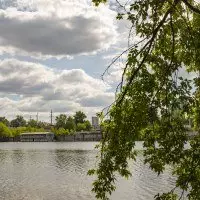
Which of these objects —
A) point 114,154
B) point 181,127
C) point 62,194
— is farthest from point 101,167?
point 62,194

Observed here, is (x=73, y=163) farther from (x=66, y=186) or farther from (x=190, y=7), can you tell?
(x=190, y=7)

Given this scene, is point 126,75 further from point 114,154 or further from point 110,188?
point 110,188

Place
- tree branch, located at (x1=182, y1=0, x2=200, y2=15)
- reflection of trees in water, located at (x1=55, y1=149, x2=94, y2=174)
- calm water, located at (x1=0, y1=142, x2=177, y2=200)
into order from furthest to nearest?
reflection of trees in water, located at (x1=55, y1=149, x2=94, y2=174) → calm water, located at (x1=0, y1=142, x2=177, y2=200) → tree branch, located at (x1=182, y1=0, x2=200, y2=15)

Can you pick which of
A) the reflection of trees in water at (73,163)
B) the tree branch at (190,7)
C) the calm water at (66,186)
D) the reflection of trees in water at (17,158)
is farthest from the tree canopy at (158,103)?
the reflection of trees in water at (17,158)

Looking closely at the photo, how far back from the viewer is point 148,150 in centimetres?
923

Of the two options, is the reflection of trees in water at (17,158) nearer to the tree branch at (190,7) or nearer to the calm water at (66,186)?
the calm water at (66,186)

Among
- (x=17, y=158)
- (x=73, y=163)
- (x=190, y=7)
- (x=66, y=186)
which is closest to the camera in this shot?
(x=190, y=7)

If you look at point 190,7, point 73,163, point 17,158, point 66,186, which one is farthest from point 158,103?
point 17,158

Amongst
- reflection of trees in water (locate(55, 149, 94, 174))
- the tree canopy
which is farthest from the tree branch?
reflection of trees in water (locate(55, 149, 94, 174))

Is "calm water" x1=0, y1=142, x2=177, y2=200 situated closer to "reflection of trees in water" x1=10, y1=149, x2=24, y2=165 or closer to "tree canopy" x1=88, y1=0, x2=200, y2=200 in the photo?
"reflection of trees in water" x1=10, y1=149, x2=24, y2=165

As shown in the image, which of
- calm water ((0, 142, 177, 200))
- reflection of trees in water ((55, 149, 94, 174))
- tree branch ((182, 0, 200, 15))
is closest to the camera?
tree branch ((182, 0, 200, 15))

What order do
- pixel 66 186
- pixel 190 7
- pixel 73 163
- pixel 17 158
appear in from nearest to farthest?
pixel 190 7 → pixel 66 186 → pixel 73 163 → pixel 17 158

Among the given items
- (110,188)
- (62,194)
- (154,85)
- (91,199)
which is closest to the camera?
(154,85)

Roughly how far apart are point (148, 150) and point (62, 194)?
3130 cm
